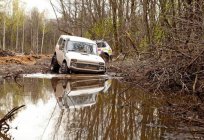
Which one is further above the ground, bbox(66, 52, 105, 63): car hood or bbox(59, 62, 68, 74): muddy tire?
bbox(66, 52, 105, 63): car hood

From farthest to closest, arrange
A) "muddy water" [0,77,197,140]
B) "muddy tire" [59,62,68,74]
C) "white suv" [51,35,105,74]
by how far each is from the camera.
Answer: "muddy tire" [59,62,68,74], "white suv" [51,35,105,74], "muddy water" [0,77,197,140]

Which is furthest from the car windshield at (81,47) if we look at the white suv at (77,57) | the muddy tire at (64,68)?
the muddy tire at (64,68)

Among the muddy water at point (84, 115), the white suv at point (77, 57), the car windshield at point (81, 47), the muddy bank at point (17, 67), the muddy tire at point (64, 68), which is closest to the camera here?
the muddy water at point (84, 115)

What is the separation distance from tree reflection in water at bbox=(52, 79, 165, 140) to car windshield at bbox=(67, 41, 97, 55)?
23.6ft

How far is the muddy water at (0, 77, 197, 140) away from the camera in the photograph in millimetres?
6145

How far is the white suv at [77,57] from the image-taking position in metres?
17.5

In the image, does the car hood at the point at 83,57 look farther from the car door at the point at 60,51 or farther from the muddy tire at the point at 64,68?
the car door at the point at 60,51

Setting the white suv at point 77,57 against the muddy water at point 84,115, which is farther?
the white suv at point 77,57

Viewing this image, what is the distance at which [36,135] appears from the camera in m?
5.94

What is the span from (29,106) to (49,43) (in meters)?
84.2

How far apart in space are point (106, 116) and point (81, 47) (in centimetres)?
1128

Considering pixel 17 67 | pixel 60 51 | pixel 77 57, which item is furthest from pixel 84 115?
pixel 17 67

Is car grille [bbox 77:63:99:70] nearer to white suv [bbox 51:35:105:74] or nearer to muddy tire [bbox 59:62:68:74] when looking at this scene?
white suv [bbox 51:35:105:74]

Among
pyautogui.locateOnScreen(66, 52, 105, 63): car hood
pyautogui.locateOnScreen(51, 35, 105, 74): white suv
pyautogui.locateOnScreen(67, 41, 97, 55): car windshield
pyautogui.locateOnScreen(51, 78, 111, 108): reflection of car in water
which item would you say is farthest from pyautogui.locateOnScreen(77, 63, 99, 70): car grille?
pyautogui.locateOnScreen(51, 78, 111, 108): reflection of car in water
